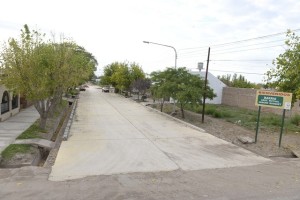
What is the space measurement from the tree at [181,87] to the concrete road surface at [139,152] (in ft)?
14.1

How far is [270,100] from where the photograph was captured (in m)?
13.9

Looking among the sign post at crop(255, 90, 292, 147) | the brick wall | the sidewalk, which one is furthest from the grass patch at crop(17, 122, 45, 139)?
the brick wall

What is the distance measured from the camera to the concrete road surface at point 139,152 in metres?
9.20

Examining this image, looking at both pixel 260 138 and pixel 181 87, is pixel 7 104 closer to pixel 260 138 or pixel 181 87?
pixel 181 87

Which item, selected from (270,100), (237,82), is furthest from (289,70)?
(237,82)

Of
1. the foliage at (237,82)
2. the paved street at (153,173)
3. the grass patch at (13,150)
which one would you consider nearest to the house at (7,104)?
the grass patch at (13,150)

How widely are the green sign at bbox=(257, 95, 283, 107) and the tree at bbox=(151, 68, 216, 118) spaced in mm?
6647

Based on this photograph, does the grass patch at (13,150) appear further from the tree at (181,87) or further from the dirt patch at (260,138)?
the tree at (181,87)

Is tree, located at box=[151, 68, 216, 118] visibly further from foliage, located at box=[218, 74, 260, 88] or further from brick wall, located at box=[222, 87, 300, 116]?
foliage, located at box=[218, 74, 260, 88]

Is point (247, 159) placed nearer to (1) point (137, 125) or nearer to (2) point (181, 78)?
(1) point (137, 125)

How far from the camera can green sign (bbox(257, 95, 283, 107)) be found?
1357 centimetres

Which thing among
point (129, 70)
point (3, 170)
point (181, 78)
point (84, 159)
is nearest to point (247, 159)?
point (84, 159)

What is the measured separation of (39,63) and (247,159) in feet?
32.8

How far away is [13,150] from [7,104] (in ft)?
32.3
